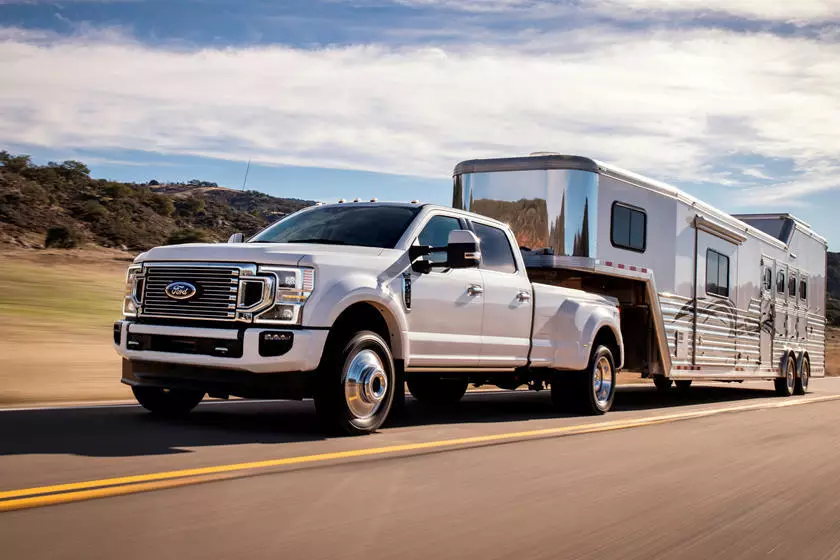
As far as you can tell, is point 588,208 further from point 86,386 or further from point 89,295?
point 89,295

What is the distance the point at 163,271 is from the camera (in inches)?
341

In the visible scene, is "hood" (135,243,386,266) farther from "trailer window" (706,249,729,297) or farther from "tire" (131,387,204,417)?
"trailer window" (706,249,729,297)

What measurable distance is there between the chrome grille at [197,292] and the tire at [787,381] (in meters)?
14.7

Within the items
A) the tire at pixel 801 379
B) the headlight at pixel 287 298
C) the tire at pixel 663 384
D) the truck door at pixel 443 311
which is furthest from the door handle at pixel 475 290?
the tire at pixel 801 379

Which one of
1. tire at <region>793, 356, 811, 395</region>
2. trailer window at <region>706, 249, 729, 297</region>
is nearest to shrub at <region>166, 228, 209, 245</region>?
tire at <region>793, 356, 811, 395</region>

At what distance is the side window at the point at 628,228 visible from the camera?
13.6m

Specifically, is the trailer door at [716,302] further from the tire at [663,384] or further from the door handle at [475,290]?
the door handle at [475,290]

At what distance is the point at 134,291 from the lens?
29.3 ft

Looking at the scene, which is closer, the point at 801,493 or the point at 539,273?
the point at 801,493

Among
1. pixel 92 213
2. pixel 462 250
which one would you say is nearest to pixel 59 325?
pixel 462 250

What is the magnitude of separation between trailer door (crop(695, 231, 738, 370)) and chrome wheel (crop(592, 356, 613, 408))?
11.5 feet

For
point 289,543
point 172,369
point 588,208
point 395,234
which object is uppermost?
point 588,208

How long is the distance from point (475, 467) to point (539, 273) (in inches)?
241

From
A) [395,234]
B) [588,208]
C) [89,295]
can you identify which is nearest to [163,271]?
[395,234]
